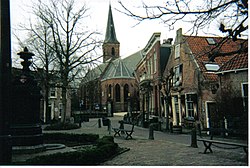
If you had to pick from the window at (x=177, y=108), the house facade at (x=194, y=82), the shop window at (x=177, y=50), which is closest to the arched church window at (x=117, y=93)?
the house facade at (x=194, y=82)

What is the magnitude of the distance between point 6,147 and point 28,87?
3.89 metres

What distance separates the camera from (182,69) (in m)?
18.8

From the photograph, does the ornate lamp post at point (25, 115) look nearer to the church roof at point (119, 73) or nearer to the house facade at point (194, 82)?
the house facade at point (194, 82)

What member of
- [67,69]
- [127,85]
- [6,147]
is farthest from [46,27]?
[127,85]

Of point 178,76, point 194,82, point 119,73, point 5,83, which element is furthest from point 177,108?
Result: point 119,73

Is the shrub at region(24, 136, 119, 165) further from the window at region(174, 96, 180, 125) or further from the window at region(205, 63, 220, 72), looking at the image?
the window at region(174, 96, 180, 125)

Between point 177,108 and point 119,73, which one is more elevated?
point 119,73

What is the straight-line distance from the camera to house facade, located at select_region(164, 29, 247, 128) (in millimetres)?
15398

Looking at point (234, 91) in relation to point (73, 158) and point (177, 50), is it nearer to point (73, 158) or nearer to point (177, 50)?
point (177, 50)

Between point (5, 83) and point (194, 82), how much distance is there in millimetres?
13922

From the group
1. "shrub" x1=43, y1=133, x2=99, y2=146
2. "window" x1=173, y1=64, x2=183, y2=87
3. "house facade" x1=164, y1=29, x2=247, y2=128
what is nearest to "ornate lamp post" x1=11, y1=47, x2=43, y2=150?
"shrub" x1=43, y1=133, x2=99, y2=146

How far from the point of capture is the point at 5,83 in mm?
5133

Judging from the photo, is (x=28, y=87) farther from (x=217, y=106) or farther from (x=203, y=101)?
(x=203, y=101)

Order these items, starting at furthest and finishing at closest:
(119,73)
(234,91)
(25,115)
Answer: (119,73) < (234,91) < (25,115)
